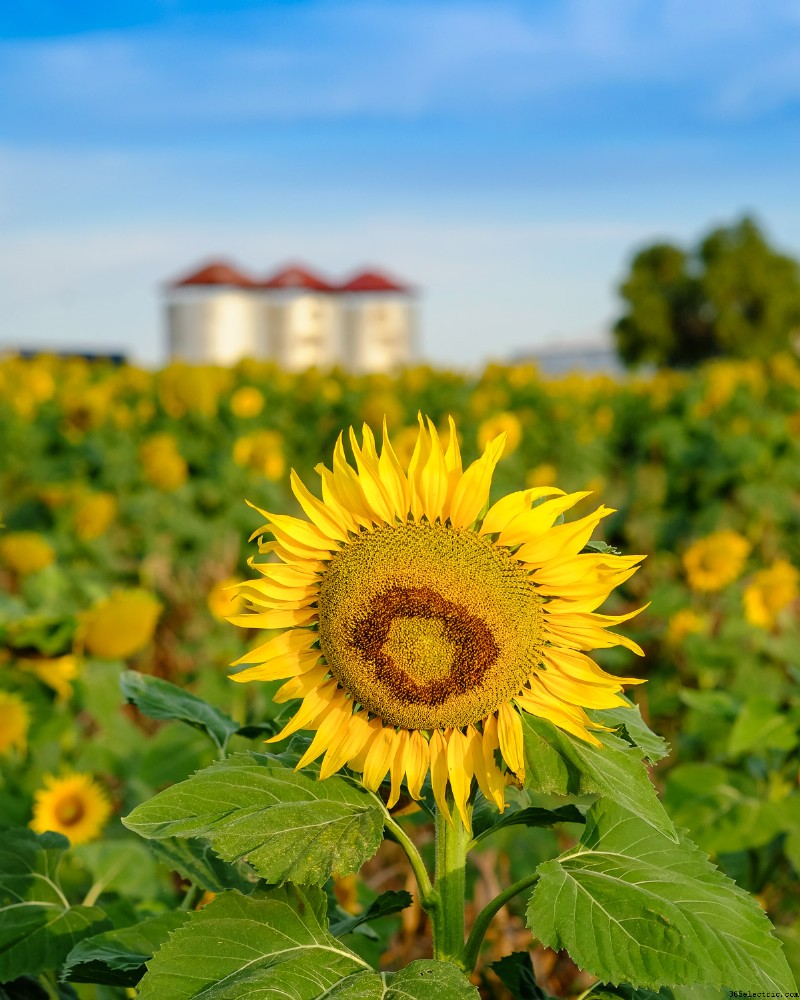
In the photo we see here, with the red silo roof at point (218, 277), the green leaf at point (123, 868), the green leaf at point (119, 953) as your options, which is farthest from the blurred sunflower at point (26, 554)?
the red silo roof at point (218, 277)

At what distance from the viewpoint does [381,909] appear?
4.28ft

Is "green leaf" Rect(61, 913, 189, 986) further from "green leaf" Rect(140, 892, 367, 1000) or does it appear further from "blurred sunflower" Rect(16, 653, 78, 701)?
"blurred sunflower" Rect(16, 653, 78, 701)

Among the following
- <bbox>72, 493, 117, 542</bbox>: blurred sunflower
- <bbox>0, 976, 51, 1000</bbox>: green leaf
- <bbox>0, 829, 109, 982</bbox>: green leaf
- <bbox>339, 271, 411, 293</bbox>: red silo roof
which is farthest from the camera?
<bbox>339, 271, 411, 293</bbox>: red silo roof

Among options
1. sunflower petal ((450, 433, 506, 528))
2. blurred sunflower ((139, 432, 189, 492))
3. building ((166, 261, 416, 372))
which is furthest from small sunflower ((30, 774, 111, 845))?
building ((166, 261, 416, 372))

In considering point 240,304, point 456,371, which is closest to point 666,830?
point 456,371

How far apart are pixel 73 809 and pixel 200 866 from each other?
49.5 inches

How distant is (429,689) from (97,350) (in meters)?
29.2

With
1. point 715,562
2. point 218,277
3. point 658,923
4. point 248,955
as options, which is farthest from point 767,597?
point 218,277

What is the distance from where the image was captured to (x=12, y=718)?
8.36 ft

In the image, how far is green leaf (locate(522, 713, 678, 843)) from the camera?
1110 mm

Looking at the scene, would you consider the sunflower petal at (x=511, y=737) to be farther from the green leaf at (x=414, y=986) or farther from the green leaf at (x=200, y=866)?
the green leaf at (x=200, y=866)

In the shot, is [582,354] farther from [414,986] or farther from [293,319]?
[414,986]

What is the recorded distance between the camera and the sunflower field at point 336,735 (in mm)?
1121

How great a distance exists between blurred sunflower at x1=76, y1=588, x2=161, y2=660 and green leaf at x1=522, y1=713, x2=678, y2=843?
1934mm
